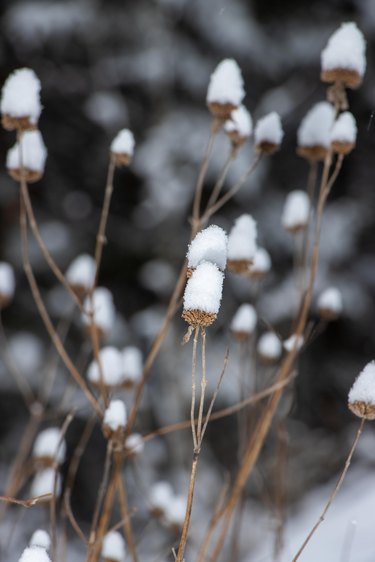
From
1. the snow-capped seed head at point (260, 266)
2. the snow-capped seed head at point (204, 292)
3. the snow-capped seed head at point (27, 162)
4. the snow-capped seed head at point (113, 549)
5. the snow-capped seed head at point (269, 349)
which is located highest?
the snow-capped seed head at point (27, 162)

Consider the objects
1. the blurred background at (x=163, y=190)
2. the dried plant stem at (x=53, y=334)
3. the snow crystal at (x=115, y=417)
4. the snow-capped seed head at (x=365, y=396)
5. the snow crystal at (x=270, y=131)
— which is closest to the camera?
the snow-capped seed head at (x=365, y=396)

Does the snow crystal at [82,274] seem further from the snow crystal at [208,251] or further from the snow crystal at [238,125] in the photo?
the snow crystal at [208,251]

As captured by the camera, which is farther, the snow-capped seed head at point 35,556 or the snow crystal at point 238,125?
the snow crystal at point 238,125

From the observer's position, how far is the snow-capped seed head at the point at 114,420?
0.94 m

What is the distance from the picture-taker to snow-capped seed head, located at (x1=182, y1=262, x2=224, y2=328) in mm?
622

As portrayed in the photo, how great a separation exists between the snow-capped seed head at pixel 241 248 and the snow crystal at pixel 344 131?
0.22 m

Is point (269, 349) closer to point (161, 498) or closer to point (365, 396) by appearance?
point (161, 498)

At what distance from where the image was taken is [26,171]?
1146 mm

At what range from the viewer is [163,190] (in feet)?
14.5

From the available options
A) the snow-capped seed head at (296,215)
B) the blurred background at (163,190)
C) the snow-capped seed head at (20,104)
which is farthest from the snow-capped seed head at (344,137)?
the blurred background at (163,190)

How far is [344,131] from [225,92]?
0.22 m

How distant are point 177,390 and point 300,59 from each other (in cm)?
254

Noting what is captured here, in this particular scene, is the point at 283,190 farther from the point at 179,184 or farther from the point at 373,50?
the point at 373,50

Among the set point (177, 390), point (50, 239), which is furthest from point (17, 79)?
point (50, 239)
